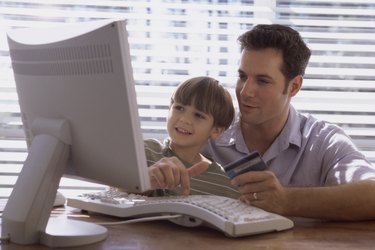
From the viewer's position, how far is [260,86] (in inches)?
89.7

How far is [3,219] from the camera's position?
1325 mm

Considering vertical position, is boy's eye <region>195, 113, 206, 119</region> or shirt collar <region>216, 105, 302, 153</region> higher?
boy's eye <region>195, 113, 206, 119</region>

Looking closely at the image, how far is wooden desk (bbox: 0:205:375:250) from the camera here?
4.31 ft

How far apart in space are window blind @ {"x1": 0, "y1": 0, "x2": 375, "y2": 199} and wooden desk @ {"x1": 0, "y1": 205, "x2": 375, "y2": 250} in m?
1.39

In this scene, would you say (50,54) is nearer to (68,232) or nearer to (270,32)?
(68,232)

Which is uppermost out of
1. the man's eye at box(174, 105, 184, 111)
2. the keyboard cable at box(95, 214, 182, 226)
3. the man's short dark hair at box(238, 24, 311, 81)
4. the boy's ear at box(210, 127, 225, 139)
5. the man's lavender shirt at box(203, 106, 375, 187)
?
the man's short dark hair at box(238, 24, 311, 81)

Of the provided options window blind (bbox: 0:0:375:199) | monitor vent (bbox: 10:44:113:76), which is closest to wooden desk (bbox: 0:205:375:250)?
monitor vent (bbox: 10:44:113:76)

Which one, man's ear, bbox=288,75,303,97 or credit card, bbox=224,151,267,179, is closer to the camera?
credit card, bbox=224,151,267,179

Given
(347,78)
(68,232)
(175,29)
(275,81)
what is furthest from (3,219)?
(347,78)

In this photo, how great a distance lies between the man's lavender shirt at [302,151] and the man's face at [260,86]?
0.29 feet

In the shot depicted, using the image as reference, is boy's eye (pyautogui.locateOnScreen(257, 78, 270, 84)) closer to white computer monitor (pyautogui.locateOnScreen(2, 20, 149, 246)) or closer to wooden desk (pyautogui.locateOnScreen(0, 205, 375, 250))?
wooden desk (pyautogui.locateOnScreen(0, 205, 375, 250))

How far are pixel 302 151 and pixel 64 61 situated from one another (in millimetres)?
1173

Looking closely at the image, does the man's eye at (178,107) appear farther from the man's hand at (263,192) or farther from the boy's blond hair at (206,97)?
the man's hand at (263,192)

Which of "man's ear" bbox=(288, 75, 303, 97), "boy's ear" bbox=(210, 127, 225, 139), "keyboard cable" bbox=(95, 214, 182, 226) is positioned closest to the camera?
"keyboard cable" bbox=(95, 214, 182, 226)
